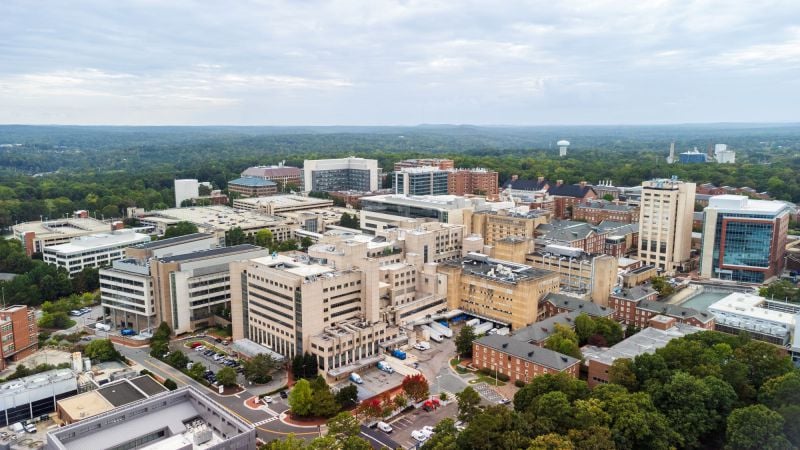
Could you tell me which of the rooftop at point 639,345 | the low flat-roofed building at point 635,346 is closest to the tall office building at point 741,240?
the low flat-roofed building at point 635,346

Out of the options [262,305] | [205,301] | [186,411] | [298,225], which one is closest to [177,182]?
[298,225]

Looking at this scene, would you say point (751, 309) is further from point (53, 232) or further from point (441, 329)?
point (53, 232)

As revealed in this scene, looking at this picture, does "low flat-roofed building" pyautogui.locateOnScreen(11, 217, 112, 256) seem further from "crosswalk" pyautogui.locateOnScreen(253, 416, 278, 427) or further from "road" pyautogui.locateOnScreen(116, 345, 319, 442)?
"crosswalk" pyautogui.locateOnScreen(253, 416, 278, 427)

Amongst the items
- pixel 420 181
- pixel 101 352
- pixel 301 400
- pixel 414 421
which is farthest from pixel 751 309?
pixel 420 181

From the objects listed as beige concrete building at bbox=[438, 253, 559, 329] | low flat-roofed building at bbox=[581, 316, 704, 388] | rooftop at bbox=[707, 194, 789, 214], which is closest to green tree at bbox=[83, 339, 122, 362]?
beige concrete building at bbox=[438, 253, 559, 329]

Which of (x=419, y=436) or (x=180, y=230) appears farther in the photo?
(x=180, y=230)
